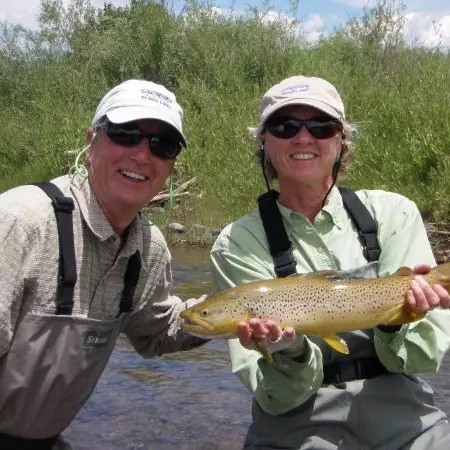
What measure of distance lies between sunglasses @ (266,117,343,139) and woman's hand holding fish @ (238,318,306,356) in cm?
99

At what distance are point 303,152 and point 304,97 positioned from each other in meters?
0.26

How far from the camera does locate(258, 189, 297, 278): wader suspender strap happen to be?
389 centimetres

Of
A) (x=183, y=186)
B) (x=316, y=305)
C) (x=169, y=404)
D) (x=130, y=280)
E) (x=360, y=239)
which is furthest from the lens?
(x=183, y=186)

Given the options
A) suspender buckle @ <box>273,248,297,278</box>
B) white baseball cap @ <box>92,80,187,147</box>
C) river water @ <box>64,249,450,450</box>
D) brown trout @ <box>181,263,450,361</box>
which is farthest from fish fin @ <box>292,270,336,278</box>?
river water @ <box>64,249,450,450</box>

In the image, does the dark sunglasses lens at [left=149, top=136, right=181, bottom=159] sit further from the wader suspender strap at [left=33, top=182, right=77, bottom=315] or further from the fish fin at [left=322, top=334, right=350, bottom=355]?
the fish fin at [left=322, top=334, right=350, bottom=355]

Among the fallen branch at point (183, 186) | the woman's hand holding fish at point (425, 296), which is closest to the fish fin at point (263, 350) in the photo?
the woman's hand holding fish at point (425, 296)

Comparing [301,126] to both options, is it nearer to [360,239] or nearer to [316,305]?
[360,239]

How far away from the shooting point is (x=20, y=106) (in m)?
26.5

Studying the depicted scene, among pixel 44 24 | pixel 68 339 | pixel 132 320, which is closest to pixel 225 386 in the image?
pixel 132 320

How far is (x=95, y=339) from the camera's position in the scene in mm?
3607

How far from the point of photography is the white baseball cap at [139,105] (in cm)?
355

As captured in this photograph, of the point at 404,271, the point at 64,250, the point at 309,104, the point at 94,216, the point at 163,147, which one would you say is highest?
the point at 309,104

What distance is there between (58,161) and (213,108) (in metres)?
4.17

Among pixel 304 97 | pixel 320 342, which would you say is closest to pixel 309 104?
pixel 304 97
